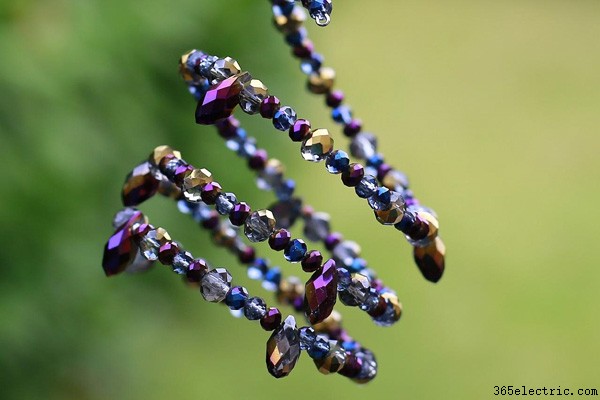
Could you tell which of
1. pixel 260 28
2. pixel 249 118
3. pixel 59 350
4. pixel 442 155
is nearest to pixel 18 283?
pixel 59 350

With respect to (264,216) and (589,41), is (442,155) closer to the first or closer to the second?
(589,41)

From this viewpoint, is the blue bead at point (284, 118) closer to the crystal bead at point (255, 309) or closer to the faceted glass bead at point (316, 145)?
the faceted glass bead at point (316, 145)

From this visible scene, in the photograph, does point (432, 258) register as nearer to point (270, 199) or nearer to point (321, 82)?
point (321, 82)

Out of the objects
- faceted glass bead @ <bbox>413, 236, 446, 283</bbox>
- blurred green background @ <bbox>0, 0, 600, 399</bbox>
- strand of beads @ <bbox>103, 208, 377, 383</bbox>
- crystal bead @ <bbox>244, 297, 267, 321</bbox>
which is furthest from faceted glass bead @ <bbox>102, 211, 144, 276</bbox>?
blurred green background @ <bbox>0, 0, 600, 399</bbox>

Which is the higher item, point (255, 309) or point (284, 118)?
point (284, 118)

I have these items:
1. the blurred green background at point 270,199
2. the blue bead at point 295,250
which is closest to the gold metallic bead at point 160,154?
the blue bead at point 295,250

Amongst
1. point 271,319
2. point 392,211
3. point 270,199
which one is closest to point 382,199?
point 392,211
